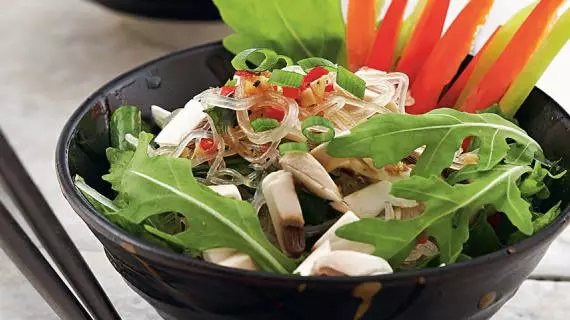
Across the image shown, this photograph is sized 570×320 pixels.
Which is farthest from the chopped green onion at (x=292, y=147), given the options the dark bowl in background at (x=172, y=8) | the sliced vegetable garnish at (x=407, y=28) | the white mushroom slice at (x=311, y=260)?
the dark bowl in background at (x=172, y=8)

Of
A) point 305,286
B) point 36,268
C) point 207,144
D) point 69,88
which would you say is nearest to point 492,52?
point 207,144

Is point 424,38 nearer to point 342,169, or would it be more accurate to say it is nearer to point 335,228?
point 342,169

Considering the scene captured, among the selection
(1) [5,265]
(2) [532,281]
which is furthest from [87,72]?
(2) [532,281]

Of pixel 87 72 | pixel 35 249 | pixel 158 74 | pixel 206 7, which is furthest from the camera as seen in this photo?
pixel 87 72

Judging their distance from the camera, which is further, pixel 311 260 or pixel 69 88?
pixel 69 88

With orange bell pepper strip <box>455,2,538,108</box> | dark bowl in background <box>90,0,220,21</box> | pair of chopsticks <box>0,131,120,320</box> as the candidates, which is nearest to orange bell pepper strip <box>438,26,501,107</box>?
orange bell pepper strip <box>455,2,538,108</box>

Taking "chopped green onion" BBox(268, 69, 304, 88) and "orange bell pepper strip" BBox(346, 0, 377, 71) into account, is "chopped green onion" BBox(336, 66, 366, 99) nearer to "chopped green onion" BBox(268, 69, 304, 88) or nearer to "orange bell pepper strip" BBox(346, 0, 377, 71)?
"chopped green onion" BBox(268, 69, 304, 88)

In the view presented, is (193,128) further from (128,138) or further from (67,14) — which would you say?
(67,14)
